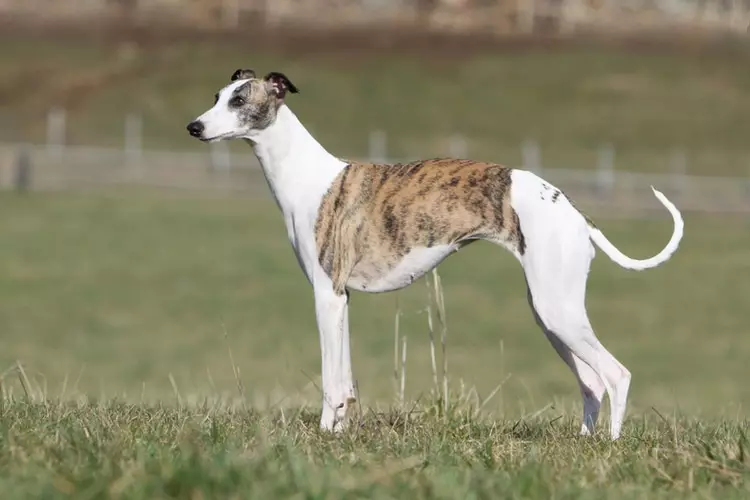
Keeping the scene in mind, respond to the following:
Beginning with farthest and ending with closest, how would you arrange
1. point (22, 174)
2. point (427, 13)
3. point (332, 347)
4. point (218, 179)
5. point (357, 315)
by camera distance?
1. point (427, 13)
2. point (218, 179)
3. point (22, 174)
4. point (357, 315)
5. point (332, 347)

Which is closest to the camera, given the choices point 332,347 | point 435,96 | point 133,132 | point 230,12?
point 332,347

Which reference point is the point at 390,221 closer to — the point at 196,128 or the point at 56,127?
the point at 196,128

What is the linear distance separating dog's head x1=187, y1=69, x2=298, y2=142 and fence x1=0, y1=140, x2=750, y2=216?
33.7m

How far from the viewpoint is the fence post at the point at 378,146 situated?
58.1 metres

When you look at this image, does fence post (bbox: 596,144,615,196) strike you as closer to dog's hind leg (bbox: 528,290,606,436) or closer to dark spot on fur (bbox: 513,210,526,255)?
dog's hind leg (bbox: 528,290,606,436)

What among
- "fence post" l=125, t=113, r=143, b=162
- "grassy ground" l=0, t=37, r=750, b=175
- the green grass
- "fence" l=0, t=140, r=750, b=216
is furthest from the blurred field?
"grassy ground" l=0, t=37, r=750, b=175

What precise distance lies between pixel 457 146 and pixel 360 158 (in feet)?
15.1

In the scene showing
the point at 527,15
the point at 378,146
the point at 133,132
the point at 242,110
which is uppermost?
the point at 527,15

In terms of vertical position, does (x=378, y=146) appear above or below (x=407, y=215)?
below

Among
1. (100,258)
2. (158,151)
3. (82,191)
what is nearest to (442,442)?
(100,258)

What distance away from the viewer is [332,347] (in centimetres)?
662

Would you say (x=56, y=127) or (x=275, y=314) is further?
(x=56, y=127)

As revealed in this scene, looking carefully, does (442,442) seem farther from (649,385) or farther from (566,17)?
(566,17)

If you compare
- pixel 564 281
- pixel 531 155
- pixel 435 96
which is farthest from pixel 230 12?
pixel 564 281
